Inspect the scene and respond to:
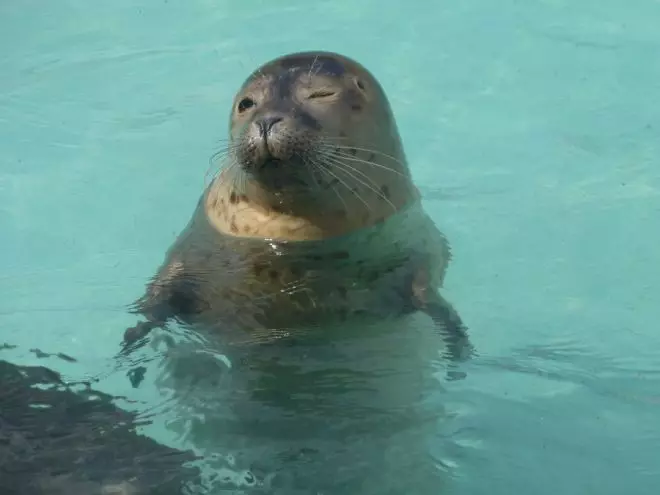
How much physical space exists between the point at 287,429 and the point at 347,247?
110 centimetres

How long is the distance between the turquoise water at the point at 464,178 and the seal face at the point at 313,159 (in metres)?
0.72

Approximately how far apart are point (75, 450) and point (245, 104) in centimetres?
181

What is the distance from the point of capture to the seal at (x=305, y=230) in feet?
15.4

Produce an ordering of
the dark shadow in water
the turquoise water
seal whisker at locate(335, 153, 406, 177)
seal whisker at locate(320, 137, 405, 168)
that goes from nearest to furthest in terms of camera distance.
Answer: the dark shadow in water → the turquoise water → seal whisker at locate(320, 137, 405, 168) → seal whisker at locate(335, 153, 406, 177)

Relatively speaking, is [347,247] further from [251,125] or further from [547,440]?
[547,440]

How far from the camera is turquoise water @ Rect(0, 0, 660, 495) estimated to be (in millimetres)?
4602

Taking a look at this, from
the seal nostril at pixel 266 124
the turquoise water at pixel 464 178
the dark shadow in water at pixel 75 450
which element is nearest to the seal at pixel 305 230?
the seal nostril at pixel 266 124

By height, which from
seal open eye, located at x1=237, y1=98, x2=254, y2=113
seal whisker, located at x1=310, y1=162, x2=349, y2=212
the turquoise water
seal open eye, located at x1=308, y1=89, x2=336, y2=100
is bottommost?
the turquoise water

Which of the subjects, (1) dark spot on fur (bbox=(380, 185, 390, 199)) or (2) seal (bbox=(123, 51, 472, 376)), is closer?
(2) seal (bbox=(123, 51, 472, 376))

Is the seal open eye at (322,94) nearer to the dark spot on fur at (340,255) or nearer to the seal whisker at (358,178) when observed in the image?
the seal whisker at (358,178)

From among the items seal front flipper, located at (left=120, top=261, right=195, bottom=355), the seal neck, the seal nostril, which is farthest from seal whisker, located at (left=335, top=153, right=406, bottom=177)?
seal front flipper, located at (left=120, top=261, right=195, bottom=355)

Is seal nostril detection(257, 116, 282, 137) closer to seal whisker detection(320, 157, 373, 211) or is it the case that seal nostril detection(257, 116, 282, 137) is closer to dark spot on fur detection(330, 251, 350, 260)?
seal whisker detection(320, 157, 373, 211)

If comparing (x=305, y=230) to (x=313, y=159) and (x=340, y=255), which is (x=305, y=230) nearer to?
(x=340, y=255)

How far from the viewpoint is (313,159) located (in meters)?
4.68
